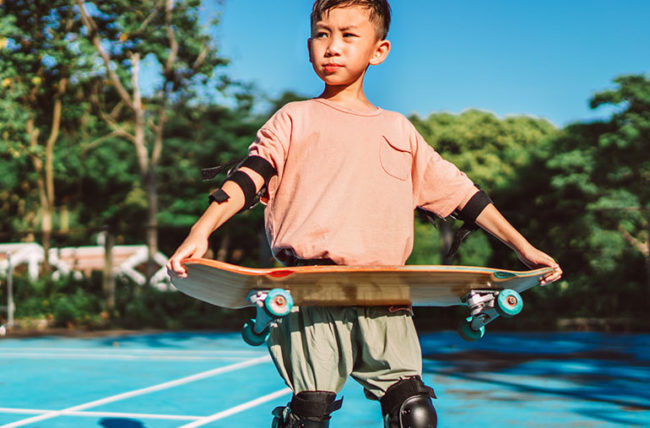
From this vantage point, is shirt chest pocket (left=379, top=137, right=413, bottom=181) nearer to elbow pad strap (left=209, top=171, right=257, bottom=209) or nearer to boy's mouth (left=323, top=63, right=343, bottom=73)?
boy's mouth (left=323, top=63, right=343, bottom=73)

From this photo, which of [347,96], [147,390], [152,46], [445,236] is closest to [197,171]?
[152,46]

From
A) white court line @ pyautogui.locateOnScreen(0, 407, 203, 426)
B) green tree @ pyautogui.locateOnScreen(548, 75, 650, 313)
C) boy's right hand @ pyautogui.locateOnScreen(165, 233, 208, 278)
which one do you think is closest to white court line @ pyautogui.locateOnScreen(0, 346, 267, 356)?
white court line @ pyautogui.locateOnScreen(0, 407, 203, 426)

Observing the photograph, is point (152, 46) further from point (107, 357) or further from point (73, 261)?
point (107, 357)

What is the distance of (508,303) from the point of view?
244cm

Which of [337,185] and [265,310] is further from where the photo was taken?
[337,185]

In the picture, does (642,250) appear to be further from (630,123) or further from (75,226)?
(75,226)

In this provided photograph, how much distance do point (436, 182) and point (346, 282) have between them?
0.68m

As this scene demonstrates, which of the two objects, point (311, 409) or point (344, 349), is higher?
point (344, 349)

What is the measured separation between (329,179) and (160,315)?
12.0 meters

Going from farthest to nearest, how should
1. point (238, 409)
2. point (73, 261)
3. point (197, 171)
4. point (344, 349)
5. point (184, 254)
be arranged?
point (197, 171), point (73, 261), point (238, 409), point (344, 349), point (184, 254)

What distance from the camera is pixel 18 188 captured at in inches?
1138

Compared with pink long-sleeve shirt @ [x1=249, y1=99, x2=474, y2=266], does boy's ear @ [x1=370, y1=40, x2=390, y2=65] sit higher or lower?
higher

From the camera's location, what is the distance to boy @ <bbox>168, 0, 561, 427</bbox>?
99.0 inches

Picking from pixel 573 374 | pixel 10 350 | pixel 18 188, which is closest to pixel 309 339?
pixel 573 374
